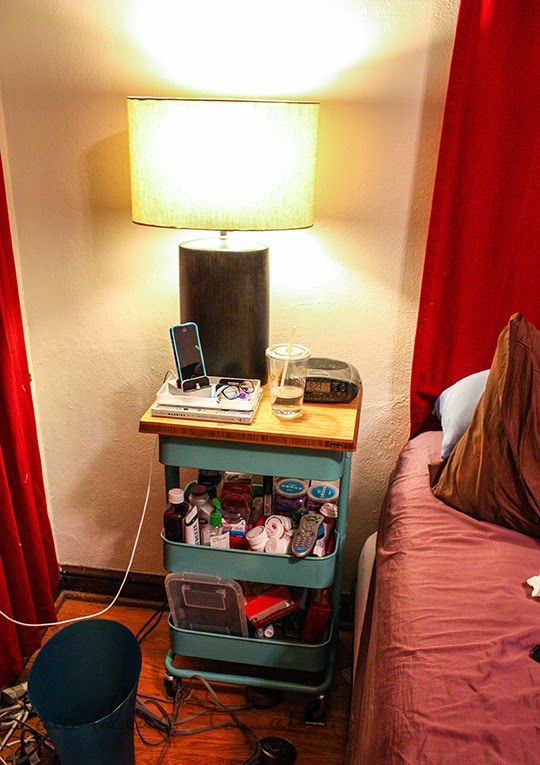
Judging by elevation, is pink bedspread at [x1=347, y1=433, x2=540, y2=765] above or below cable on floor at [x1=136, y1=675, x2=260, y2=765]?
above

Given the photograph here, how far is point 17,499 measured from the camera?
165 cm

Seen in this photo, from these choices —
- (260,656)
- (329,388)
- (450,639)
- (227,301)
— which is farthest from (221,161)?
(260,656)

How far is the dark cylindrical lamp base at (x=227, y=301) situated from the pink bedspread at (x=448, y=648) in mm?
476

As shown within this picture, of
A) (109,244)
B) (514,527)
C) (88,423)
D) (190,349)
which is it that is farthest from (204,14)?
(514,527)

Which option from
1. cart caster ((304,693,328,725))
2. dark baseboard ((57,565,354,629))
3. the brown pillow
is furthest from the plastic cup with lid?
dark baseboard ((57,565,354,629))

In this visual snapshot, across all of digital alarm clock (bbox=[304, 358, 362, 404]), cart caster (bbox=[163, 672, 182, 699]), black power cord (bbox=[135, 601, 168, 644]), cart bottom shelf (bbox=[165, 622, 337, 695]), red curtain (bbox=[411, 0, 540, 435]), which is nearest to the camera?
red curtain (bbox=[411, 0, 540, 435])

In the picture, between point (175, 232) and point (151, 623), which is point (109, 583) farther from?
point (175, 232)

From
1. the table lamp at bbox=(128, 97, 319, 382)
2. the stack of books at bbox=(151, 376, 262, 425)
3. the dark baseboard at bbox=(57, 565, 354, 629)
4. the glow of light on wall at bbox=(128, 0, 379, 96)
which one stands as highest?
the glow of light on wall at bbox=(128, 0, 379, 96)

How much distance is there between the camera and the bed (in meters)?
0.87

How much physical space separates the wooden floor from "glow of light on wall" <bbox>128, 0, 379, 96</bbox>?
1.45 metres

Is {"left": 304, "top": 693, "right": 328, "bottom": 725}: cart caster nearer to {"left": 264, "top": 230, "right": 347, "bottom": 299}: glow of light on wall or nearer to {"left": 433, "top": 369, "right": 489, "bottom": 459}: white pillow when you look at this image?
{"left": 433, "top": 369, "right": 489, "bottom": 459}: white pillow

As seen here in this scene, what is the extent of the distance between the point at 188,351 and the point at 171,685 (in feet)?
2.86

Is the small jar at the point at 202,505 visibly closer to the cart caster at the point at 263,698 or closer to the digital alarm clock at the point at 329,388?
the digital alarm clock at the point at 329,388

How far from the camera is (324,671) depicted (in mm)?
1646
